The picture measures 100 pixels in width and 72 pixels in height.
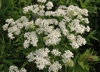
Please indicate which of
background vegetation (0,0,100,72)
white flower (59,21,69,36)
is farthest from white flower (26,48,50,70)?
background vegetation (0,0,100,72)

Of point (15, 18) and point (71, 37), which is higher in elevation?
point (15, 18)

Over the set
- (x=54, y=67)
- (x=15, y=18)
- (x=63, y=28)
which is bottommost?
(x=54, y=67)

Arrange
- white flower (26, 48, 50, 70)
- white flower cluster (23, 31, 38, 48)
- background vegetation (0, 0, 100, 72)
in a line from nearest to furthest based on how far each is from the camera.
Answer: white flower (26, 48, 50, 70)
white flower cluster (23, 31, 38, 48)
background vegetation (0, 0, 100, 72)

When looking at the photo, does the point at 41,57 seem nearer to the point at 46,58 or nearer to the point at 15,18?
the point at 46,58

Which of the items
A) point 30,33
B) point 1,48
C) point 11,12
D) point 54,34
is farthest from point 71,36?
point 11,12

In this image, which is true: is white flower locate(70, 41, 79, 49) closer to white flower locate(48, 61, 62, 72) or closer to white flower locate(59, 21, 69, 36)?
white flower locate(59, 21, 69, 36)

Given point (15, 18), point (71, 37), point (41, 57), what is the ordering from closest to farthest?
point (41, 57) → point (71, 37) → point (15, 18)

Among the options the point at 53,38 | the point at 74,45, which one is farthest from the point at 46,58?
the point at 74,45

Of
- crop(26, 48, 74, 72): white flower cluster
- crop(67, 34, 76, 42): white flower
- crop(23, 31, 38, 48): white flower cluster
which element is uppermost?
crop(23, 31, 38, 48): white flower cluster

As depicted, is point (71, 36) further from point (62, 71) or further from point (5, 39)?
point (5, 39)

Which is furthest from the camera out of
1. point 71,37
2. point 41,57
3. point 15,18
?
point 15,18
